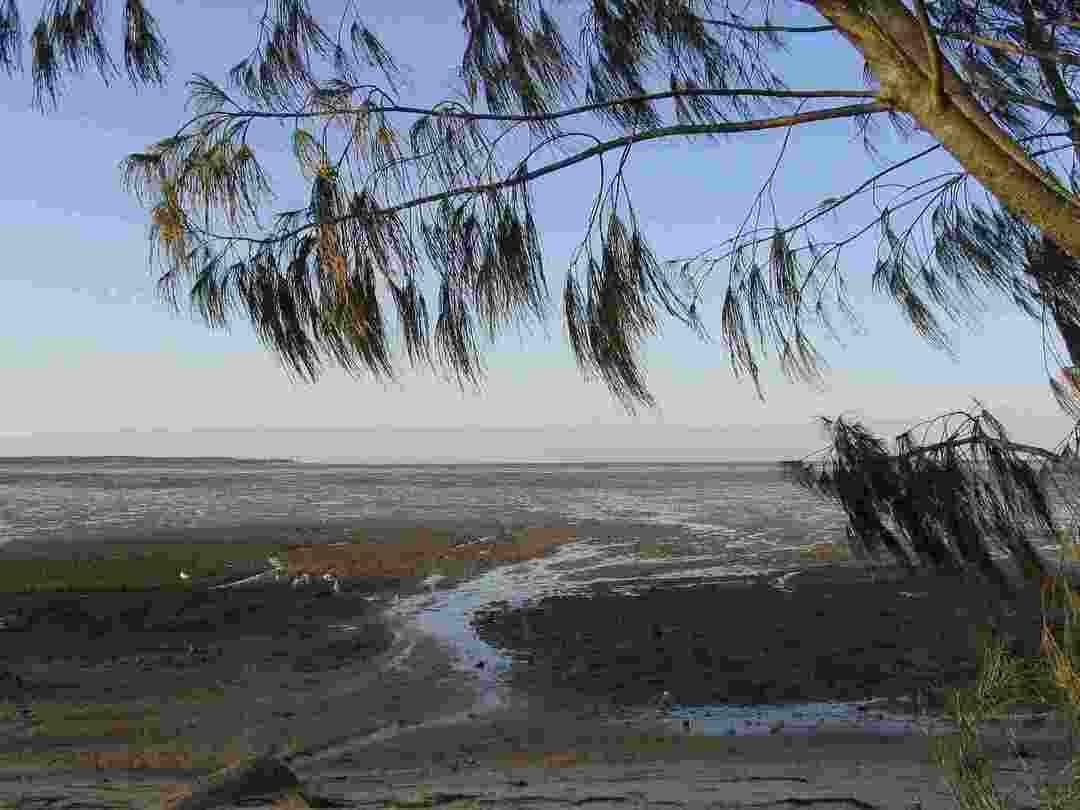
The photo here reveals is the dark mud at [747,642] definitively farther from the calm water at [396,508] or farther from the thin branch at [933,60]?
the calm water at [396,508]

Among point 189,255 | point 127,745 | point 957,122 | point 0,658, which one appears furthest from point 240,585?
point 957,122

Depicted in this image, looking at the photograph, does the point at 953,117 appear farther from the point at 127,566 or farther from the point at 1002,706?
the point at 127,566

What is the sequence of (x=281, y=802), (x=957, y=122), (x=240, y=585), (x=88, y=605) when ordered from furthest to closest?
(x=240, y=585) < (x=88, y=605) < (x=281, y=802) < (x=957, y=122)

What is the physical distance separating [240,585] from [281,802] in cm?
1004

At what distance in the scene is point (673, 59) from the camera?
3.57 meters

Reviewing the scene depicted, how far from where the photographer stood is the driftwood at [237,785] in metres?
4.75

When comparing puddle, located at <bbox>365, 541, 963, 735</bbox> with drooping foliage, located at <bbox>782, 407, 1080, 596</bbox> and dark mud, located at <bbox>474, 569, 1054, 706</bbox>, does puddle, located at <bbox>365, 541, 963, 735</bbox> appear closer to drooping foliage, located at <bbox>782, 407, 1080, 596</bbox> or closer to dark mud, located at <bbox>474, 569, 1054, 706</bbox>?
dark mud, located at <bbox>474, 569, 1054, 706</bbox>

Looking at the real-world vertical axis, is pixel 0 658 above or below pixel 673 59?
below

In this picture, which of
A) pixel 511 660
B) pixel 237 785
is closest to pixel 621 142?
pixel 237 785

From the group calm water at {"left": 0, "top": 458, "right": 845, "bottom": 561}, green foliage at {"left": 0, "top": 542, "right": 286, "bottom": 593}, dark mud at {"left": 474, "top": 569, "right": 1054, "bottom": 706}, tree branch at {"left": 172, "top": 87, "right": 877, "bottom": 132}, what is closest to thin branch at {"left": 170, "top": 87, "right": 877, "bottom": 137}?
tree branch at {"left": 172, "top": 87, "right": 877, "bottom": 132}

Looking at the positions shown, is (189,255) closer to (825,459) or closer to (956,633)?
(825,459)

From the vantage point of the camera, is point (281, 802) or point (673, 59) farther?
point (281, 802)

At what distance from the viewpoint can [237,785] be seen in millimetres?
4902

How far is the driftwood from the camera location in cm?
475
